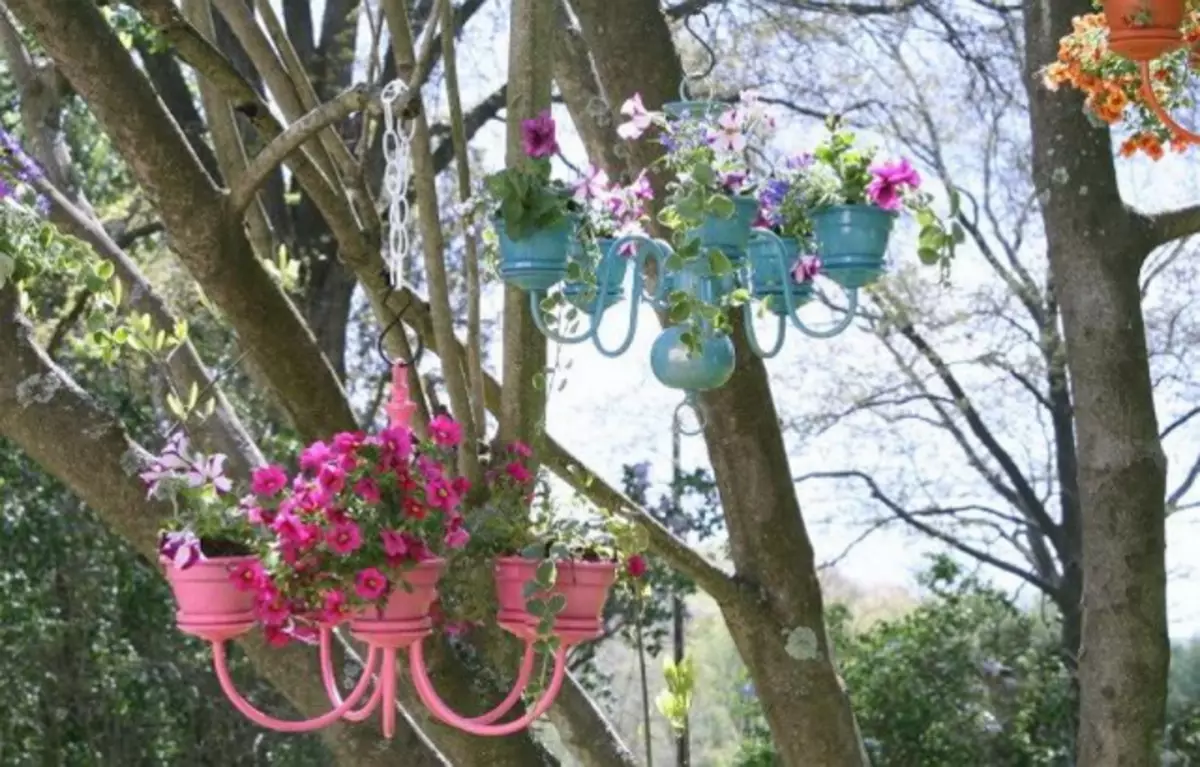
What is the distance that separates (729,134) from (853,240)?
228mm

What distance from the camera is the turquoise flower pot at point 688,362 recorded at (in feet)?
6.92

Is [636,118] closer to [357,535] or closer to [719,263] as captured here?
[719,263]

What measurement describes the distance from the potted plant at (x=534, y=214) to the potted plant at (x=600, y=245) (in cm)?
5

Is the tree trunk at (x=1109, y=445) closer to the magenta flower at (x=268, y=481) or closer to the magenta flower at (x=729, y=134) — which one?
the magenta flower at (x=729, y=134)

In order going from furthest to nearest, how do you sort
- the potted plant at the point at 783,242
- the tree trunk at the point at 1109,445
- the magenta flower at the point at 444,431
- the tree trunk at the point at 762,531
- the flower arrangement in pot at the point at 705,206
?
1. the tree trunk at the point at 1109,445
2. the tree trunk at the point at 762,531
3. the potted plant at the point at 783,242
4. the flower arrangement in pot at the point at 705,206
5. the magenta flower at the point at 444,431

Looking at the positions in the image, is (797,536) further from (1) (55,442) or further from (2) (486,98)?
(2) (486,98)

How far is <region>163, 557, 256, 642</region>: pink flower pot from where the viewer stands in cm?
186

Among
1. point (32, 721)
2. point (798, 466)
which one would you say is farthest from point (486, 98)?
point (32, 721)

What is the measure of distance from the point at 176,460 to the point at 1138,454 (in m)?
A: 2.03

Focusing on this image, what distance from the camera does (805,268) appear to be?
7.66 ft

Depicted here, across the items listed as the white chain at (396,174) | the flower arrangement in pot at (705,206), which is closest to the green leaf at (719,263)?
the flower arrangement in pot at (705,206)

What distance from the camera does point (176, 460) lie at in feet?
6.44

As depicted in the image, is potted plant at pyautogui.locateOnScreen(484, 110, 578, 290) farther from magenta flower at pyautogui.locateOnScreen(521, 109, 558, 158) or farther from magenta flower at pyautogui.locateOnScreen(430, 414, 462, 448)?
magenta flower at pyautogui.locateOnScreen(430, 414, 462, 448)

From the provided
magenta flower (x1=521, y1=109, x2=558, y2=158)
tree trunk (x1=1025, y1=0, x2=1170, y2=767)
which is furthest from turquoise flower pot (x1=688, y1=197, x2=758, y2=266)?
tree trunk (x1=1025, y1=0, x2=1170, y2=767)
